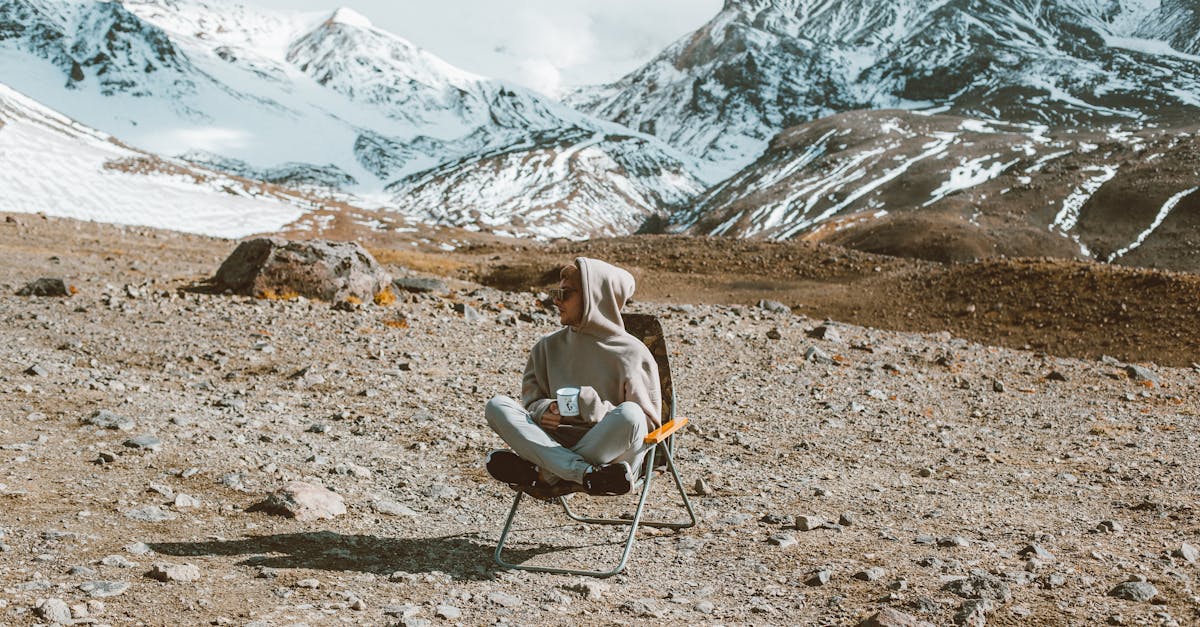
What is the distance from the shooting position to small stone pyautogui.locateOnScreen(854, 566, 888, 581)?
623cm

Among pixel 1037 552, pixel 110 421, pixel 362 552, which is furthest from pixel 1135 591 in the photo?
pixel 110 421

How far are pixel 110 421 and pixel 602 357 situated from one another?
5.64 meters

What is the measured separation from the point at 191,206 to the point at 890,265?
342 feet

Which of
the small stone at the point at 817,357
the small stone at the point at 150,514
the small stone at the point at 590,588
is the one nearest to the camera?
the small stone at the point at 590,588

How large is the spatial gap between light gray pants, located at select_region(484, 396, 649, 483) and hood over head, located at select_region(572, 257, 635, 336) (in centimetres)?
68

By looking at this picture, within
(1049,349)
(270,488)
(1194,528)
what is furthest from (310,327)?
(1049,349)

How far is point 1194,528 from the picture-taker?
25.6 feet

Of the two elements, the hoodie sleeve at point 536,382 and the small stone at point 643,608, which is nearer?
the small stone at point 643,608

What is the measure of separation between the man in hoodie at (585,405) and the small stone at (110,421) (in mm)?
4707

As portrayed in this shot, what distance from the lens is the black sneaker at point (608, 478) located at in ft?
20.3

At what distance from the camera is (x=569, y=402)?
6316mm

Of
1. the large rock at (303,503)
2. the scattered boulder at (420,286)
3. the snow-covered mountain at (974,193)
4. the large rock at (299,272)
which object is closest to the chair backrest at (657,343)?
the large rock at (303,503)

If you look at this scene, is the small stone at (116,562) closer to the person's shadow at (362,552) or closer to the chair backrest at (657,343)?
the person's shadow at (362,552)

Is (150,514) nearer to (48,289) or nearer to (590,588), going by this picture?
(590,588)
